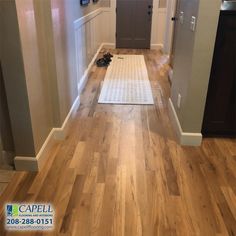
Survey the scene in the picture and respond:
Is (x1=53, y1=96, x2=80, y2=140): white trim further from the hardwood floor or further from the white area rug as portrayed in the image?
the white area rug

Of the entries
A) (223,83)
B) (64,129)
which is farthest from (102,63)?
(223,83)

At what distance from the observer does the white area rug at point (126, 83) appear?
3.64m

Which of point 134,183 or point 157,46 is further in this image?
point 157,46

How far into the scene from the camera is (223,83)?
94.3 inches

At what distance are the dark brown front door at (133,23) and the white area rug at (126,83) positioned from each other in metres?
1.38

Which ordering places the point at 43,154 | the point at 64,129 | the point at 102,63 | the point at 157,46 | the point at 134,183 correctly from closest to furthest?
the point at 134,183, the point at 43,154, the point at 64,129, the point at 102,63, the point at 157,46

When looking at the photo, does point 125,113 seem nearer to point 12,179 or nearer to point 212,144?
point 212,144

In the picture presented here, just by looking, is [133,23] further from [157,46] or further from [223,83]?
[223,83]

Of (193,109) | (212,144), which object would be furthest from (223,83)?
(212,144)

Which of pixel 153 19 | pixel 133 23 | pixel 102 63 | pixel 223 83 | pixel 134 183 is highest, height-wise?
pixel 153 19

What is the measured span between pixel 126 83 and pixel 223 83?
2102 millimetres

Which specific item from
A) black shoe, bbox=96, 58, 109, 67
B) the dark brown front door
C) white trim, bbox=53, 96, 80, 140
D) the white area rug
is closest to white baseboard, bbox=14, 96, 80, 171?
white trim, bbox=53, 96, 80, 140

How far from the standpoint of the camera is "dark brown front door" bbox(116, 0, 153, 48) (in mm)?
6605

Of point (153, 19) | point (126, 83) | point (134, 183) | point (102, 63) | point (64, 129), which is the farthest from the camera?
point (153, 19)
